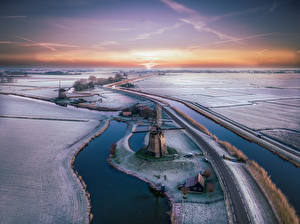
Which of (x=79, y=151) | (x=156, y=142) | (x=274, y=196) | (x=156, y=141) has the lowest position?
(x=79, y=151)

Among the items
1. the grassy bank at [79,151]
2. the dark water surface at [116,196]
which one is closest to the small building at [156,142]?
the dark water surface at [116,196]

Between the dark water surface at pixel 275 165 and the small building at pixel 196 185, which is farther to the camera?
the dark water surface at pixel 275 165

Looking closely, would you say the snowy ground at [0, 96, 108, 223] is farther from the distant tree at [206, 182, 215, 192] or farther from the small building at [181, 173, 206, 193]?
the distant tree at [206, 182, 215, 192]

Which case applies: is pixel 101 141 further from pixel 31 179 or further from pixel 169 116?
pixel 169 116

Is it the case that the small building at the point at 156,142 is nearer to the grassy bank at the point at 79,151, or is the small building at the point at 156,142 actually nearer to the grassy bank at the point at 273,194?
the grassy bank at the point at 79,151

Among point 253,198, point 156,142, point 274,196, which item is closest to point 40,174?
point 156,142

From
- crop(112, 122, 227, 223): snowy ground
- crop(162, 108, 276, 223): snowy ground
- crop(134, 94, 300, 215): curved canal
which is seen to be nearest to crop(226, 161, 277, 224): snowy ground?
crop(162, 108, 276, 223): snowy ground

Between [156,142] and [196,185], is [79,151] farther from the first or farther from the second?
[196,185]
